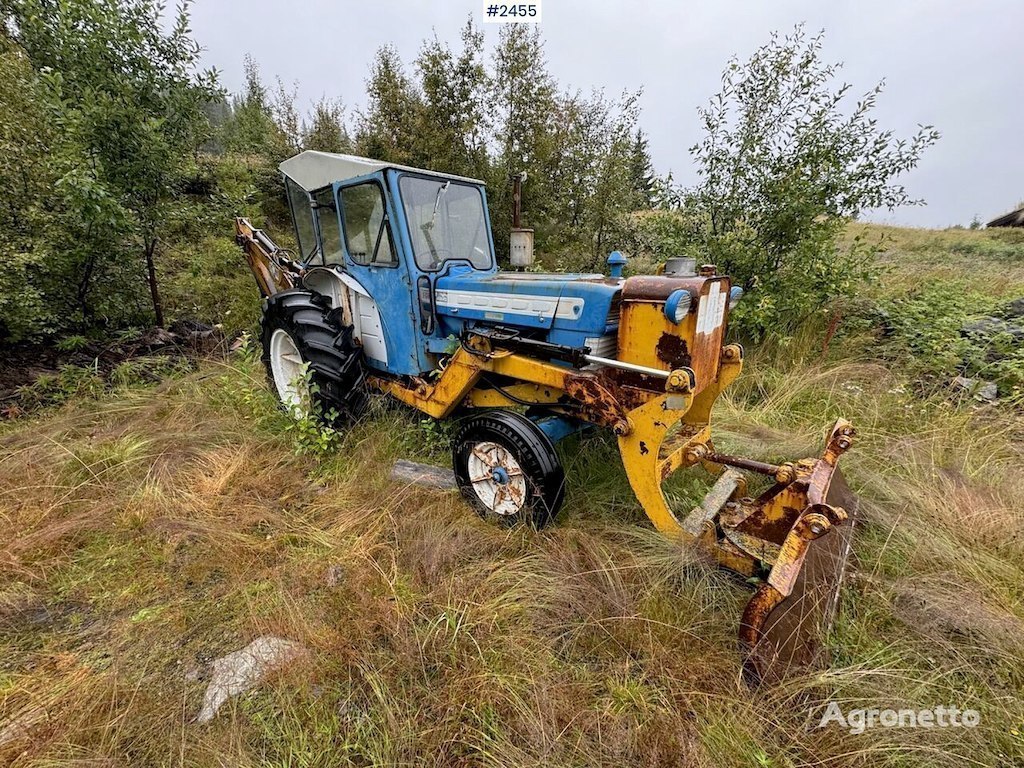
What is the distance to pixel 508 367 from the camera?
A: 9.43ft

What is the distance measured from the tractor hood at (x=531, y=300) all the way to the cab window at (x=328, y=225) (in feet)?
3.91

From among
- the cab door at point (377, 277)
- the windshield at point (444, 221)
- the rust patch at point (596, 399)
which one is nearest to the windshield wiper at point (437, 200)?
the windshield at point (444, 221)

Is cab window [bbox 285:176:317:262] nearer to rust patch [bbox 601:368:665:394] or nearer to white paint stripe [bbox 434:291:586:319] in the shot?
white paint stripe [bbox 434:291:586:319]

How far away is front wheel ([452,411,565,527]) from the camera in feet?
8.15

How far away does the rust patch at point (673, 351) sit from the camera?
2.25 m

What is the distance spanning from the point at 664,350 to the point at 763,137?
4.01m

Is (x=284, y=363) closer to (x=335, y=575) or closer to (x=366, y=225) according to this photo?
(x=366, y=225)

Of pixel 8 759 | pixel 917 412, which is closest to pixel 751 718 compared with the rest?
pixel 8 759

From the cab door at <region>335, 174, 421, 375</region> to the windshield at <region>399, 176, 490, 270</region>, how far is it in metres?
0.17

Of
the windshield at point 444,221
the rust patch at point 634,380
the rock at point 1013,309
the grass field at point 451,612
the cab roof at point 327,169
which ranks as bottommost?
the grass field at point 451,612

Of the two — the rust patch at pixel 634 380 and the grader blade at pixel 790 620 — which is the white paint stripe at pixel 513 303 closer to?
the rust patch at pixel 634 380

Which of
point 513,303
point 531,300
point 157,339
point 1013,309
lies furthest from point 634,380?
point 157,339

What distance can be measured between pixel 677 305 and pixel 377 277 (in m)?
2.33

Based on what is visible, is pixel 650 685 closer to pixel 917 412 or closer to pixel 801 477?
pixel 801 477
